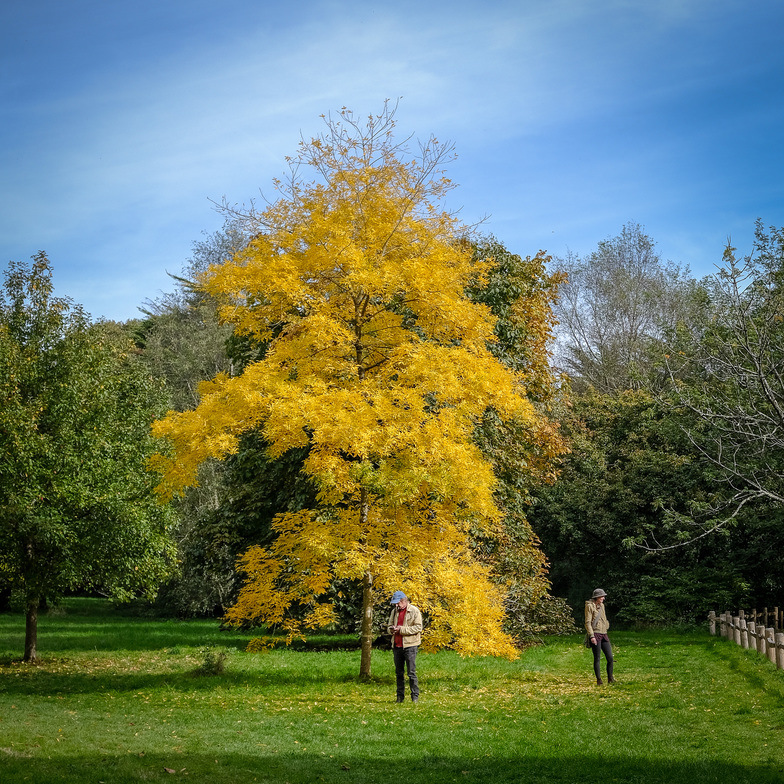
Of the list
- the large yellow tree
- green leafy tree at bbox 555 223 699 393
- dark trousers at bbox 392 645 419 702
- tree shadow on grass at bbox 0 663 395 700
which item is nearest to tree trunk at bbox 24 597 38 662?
tree shadow on grass at bbox 0 663 395 700

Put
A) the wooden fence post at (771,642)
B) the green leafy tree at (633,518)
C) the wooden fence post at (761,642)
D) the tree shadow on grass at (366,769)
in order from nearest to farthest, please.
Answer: the tree shadow on grass at (366,769) → the wooden fence post at (771,642) → the wooden fence post at (761,642) → the green leafy tree at (633,518)

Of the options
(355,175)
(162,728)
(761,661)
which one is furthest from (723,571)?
(162,728)

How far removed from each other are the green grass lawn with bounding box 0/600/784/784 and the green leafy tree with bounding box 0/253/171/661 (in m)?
2.03

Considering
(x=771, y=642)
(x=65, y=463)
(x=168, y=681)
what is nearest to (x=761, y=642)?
(x=771, y=642)

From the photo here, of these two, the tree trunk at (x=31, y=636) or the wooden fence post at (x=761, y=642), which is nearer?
the wooden fence post at (x=761, y=642)

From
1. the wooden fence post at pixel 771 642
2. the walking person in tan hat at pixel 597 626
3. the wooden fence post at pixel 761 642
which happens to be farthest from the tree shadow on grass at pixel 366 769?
the wooden fence post at pixel 761 642

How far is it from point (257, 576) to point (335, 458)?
2755mm

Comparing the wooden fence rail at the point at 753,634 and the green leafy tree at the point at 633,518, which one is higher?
the green leafy tree at the point at 633,518

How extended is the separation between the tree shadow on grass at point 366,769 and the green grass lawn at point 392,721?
2 cm

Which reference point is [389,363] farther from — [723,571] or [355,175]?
[723,571]

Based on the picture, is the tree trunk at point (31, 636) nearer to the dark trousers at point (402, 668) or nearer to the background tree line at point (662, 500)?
the dark trousers at point (402, 668)

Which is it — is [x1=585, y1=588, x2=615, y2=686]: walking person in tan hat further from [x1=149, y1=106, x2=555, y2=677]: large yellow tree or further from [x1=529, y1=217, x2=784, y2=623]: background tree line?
[x1=529, y1=217, x2=784, y2=623]: background tree line

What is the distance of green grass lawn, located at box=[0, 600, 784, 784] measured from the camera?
26.3ft

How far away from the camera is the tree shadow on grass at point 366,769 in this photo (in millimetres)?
7562
